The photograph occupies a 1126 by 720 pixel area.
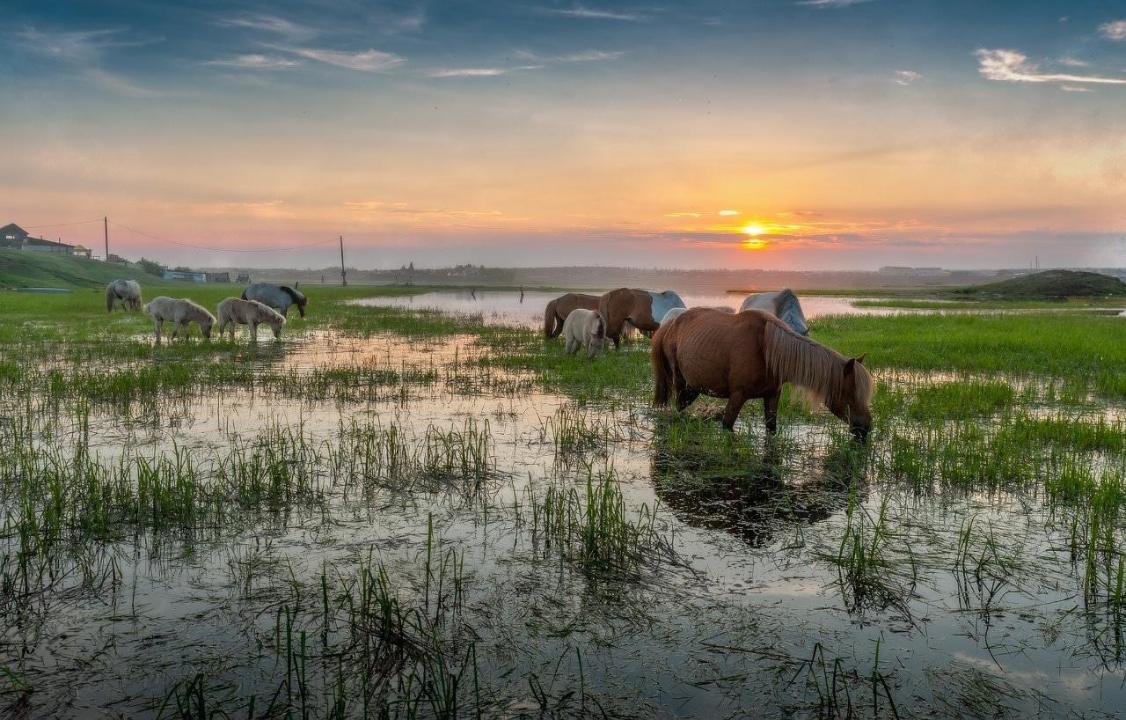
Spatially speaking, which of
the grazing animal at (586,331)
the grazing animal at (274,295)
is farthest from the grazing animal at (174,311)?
the grazing animal at (586,331)

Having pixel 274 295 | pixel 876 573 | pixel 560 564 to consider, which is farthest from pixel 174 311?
pixel 876 573

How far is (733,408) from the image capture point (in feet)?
29.9

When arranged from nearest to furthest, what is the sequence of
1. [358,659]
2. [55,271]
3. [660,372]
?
1. [358,659]
2. [660,372]
3. [55,271]

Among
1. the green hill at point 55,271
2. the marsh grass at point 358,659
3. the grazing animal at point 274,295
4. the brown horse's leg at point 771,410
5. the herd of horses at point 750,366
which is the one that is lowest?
the marsh grass at point 358,659

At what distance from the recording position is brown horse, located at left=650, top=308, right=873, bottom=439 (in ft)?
27.7

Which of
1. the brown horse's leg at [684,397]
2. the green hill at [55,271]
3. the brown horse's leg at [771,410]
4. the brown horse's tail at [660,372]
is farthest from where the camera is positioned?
the green hill at [55,271]

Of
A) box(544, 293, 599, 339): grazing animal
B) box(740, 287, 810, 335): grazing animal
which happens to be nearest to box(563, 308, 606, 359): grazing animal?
box(544, 293, 599, 339): grazing animal

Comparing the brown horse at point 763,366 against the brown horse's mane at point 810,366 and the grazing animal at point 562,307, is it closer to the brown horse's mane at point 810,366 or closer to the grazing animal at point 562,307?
the brown horse's mane at point 810,366

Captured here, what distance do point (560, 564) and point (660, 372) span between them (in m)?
5.93

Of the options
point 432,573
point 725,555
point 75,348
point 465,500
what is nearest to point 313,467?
point 465,500

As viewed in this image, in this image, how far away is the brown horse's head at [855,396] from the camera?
27.6 ft

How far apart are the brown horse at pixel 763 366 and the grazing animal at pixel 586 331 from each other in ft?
23.4

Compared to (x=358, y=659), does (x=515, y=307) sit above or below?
above

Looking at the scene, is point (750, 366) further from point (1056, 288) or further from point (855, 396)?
point (1056, 288)
